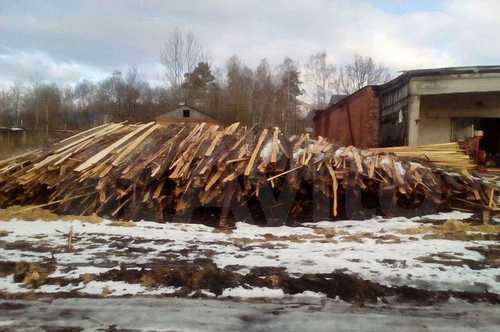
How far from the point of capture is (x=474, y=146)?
11.9 m

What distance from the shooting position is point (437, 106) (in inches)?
598

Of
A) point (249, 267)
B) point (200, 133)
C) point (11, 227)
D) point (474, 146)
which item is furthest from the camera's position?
point (474, 146)

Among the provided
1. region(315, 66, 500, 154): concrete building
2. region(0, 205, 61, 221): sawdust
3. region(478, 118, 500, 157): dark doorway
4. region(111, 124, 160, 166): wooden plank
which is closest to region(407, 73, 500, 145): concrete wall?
region(315, 66, 500, 154): concrete building

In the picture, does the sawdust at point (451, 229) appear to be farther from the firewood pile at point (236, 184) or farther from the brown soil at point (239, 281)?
the brown soil at point (239, 281)

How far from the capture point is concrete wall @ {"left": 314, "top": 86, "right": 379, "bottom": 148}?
1634 centimetres

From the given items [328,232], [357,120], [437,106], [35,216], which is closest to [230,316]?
[328,232]

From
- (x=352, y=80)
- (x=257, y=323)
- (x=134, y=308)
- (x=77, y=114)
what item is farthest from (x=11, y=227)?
(x=352, y=80)

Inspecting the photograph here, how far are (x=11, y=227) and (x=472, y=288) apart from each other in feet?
22.9

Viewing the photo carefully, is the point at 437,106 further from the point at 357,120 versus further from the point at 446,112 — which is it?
the point at 357,120

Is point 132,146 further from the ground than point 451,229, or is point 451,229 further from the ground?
point 132,146

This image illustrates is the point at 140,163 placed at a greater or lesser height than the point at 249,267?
greater

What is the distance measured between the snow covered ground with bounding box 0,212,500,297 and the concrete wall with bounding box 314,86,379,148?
7535mm

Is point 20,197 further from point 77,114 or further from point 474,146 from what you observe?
point 77,114

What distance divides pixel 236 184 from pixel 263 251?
212cm
